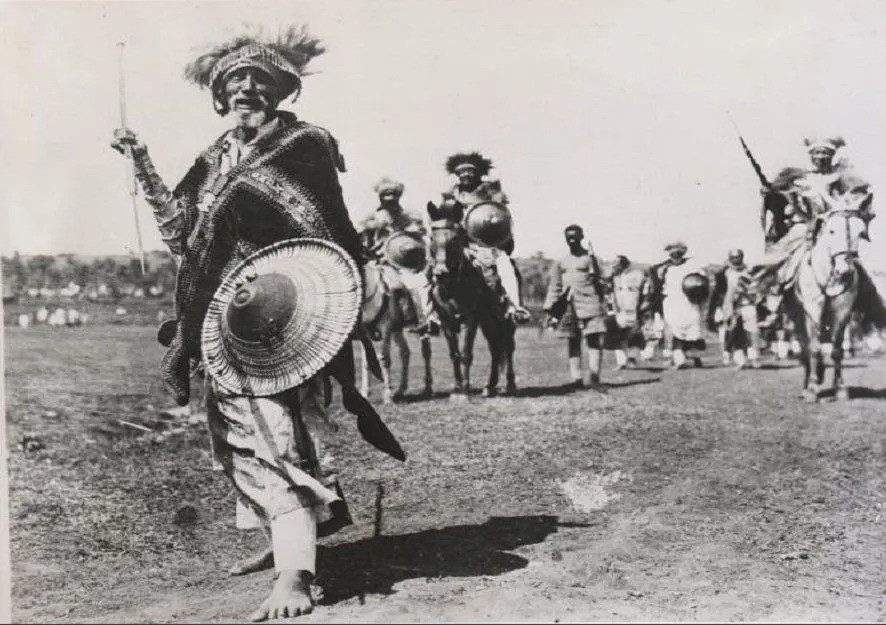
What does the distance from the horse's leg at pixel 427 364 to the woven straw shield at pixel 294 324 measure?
3039mm

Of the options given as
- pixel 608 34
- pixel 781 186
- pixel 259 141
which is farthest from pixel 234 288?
pixel 781 186


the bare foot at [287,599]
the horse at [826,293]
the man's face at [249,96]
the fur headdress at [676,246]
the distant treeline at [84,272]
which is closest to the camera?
the bare foot at [287,599]

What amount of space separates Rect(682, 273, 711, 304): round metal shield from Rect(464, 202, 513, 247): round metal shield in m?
2.91

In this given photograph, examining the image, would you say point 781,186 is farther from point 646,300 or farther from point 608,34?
point 646,300

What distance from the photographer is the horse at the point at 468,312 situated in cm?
743

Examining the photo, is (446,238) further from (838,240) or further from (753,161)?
(838,240)

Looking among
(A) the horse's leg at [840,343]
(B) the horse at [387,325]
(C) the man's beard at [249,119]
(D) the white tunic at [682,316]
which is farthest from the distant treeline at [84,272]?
(D) the white tunic at [682,316]

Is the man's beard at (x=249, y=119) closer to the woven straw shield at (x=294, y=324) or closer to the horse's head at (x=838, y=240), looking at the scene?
the woven straw shield at (x=294, y=324)

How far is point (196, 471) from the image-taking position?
20.6ft

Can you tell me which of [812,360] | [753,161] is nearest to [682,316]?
[812,360]

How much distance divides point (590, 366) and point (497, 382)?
1204mm

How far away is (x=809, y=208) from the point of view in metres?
7.34

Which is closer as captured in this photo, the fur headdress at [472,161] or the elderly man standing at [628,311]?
the fur headdress at [472,161]

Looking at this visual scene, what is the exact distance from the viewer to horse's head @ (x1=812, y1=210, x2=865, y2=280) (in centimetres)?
700
